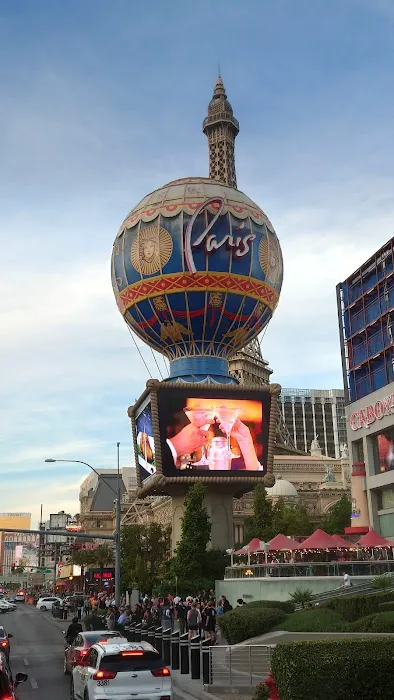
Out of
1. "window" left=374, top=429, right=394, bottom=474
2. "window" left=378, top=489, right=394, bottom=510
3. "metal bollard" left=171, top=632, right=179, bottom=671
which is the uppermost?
"window" left=374, top=429, right=394, bottom=474

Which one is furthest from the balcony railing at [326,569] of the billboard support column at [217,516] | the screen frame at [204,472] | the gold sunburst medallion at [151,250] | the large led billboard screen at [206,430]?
the gold sunburst medallion at [151,250]

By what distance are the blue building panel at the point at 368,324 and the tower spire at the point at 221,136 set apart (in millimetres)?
76381

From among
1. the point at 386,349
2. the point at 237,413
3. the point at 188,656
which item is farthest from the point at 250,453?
the point at 188,656

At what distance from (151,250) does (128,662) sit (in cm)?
3971

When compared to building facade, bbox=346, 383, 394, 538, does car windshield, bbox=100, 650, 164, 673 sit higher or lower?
lower

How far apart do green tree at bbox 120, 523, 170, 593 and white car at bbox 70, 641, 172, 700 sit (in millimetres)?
44430

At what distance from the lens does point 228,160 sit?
14250 centimetres

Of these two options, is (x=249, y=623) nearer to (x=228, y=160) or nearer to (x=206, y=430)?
(x=206, y=430)

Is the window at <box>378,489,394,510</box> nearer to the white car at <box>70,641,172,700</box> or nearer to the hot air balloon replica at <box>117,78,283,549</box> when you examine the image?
the hot air balloon replica at <box>117,78,283,549</box>

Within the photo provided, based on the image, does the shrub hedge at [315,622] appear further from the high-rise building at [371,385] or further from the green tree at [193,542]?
the high-rise building at [371,385]

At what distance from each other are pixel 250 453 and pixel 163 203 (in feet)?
56.8

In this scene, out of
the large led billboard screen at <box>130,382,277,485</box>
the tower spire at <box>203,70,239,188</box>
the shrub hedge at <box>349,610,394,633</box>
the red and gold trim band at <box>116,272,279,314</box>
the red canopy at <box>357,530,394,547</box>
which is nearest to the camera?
the shrub hedge at <box>349,610,394,633</box>

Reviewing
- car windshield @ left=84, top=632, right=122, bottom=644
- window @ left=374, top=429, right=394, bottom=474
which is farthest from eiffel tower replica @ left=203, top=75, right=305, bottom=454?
car windshield @ left=84, top=632, right=122, bottom=644

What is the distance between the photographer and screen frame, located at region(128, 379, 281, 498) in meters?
49.1
